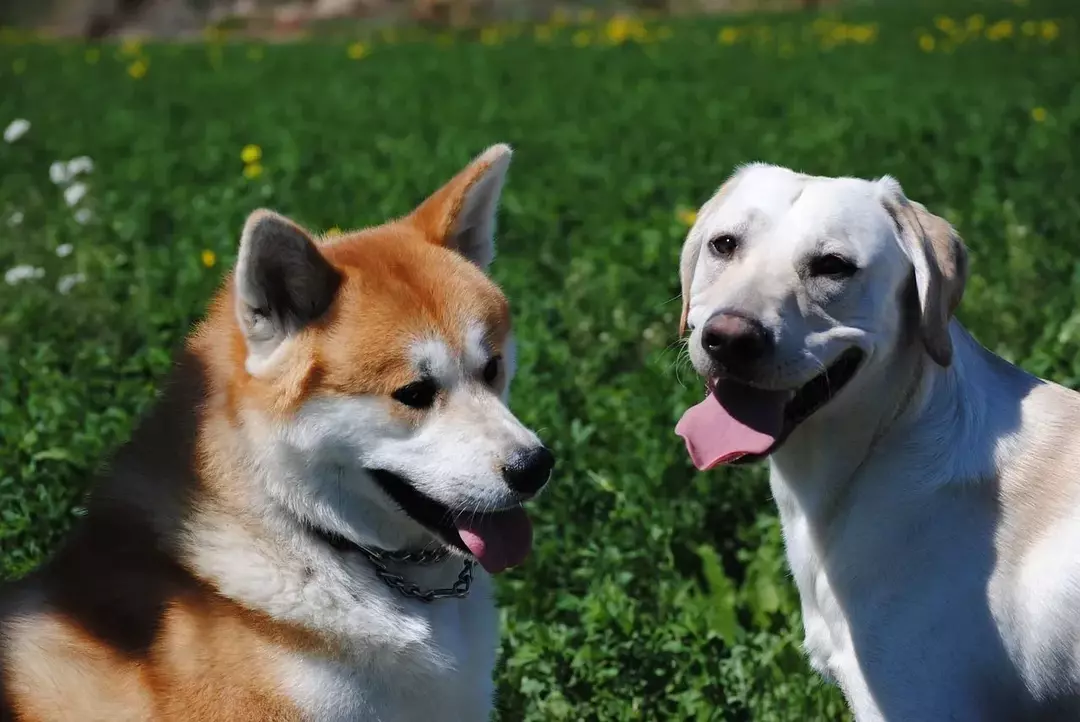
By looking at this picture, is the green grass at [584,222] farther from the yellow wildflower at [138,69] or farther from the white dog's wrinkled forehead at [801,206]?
the white dog's wrinkled forehead at [801,206]

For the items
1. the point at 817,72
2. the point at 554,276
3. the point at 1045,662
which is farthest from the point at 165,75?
the point at 1045,662

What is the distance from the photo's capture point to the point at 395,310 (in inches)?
134

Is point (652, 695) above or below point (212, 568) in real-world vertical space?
below

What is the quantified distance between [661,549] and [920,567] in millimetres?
1653

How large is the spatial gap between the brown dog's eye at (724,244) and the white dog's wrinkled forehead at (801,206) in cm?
2

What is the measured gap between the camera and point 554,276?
778 cm

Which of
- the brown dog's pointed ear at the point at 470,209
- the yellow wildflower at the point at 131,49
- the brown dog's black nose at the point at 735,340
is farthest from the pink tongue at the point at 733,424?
the yellow wildflower at the point at 131,49

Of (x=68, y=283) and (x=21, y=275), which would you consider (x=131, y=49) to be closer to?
(x=68, y=283)

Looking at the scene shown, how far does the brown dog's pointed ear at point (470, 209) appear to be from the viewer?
3836mm

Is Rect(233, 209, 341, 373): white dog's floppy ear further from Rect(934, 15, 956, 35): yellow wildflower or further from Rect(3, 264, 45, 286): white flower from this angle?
Rect(934, 15, 956, 35): yellow wildflower

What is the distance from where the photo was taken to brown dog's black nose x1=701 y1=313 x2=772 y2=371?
3291 millimetres

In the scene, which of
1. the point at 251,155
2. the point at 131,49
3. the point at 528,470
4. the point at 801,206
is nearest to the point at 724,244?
the point at 801,206

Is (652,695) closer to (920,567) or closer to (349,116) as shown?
(920,567)

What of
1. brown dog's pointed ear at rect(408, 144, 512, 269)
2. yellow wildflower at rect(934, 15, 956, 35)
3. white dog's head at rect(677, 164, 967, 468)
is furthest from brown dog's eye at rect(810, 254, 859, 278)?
yellow wildflower at rect(934, 15, 956, 35)
